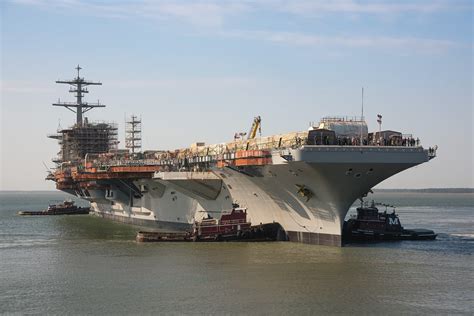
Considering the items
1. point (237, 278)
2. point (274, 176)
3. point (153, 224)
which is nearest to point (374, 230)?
point (274, 176)

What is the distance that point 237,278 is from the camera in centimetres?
2606

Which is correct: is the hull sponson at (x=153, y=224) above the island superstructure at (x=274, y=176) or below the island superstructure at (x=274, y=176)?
below

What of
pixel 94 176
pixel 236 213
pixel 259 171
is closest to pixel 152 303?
pixel 259 171

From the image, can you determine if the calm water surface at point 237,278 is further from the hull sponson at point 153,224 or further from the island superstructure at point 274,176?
the hull sponson at point 153,224

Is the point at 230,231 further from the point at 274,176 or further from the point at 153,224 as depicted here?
the point at 153,224

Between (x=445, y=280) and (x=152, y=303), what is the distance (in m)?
10.9

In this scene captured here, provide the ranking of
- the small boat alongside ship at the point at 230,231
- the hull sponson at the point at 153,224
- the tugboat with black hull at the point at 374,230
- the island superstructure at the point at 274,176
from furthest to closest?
the hull sponson at the point at 153,224 → the tugboat with black hull at the point at 374,230 → the small boat alongside ship at the point at 230,231 → the island superstructure at the point at 274,176

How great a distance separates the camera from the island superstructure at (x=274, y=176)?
3141cm

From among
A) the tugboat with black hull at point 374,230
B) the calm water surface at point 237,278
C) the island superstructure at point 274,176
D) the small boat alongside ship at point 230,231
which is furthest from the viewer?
the tugboat with black hull at point 374,230

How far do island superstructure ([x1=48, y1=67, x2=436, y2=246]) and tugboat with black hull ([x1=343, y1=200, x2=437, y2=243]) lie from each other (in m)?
4.34

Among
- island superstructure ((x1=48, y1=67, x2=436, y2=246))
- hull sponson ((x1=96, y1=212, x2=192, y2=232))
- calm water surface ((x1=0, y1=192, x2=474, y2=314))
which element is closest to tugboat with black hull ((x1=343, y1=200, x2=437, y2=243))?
calm water surface ((x1=0, y1=192, x2=474, y2=314))

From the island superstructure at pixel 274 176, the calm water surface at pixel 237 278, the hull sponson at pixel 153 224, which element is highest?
the island superstructure at pixel 274 176

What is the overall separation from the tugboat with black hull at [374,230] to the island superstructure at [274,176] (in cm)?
434

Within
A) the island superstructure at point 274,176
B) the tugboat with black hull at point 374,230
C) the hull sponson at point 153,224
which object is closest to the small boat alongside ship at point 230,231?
the island superstructure at point 274,176
